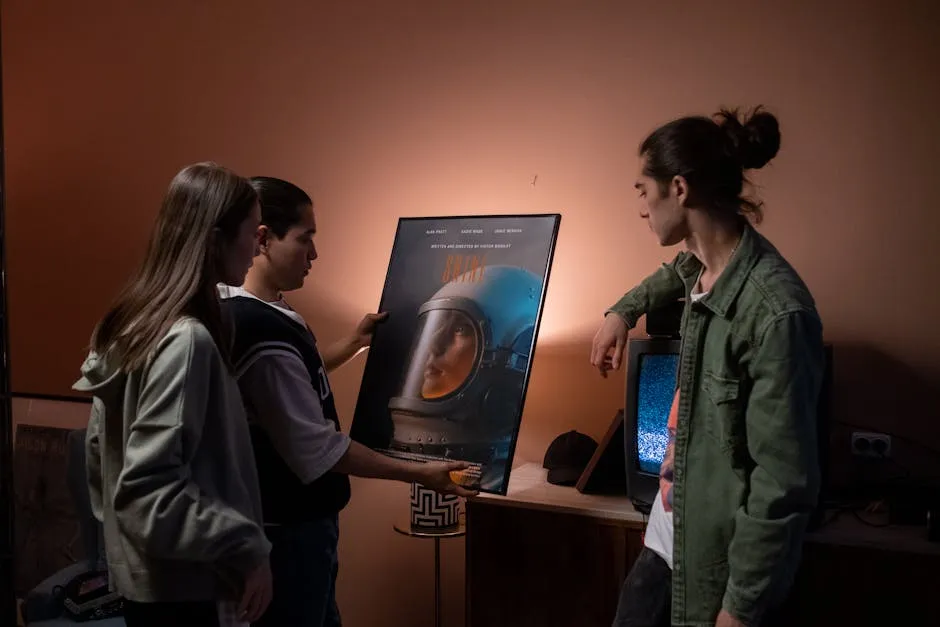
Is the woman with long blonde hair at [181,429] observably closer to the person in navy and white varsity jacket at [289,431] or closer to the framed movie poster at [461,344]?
the person in navy and white varsity jacket at [289,431]

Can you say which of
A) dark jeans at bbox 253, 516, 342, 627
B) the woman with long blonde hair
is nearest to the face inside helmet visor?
dark jeans at bbox 253, 516, 342, 627

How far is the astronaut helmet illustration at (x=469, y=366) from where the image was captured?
2152 mm

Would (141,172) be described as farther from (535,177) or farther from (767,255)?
(767,255)

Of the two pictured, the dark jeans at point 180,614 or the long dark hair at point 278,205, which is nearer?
the dark jeans at point 180,614

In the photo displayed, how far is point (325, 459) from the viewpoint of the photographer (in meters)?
1.77

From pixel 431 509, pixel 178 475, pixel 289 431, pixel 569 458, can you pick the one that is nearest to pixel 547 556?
pixel 569 458

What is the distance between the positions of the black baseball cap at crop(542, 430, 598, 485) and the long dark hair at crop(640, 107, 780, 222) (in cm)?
95

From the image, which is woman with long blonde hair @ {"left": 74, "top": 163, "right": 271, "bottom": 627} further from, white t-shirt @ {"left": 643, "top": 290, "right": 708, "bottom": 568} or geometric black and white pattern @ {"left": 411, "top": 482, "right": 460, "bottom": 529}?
geometric black and white pattern @ {"left": 411, "top": 482, "right": 460, "bottom": 529}

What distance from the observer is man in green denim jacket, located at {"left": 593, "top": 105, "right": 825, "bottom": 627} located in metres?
A: 1.35

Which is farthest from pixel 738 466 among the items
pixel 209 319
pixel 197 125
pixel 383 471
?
pixel 197 125

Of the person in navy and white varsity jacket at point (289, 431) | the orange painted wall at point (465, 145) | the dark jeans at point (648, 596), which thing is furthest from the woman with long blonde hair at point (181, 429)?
the orange painted wall at point (465, 145)

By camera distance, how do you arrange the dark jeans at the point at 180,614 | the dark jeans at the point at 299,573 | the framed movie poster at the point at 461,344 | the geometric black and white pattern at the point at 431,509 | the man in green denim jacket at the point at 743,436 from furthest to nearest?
the geometric black and white pattern at the point at 431,509, the framed movie poster at the point at 461,344, the dark jeans at the point at 299,573, the dark jeans at the point at 180,614, the man in green denim jacket at the point at 743,436

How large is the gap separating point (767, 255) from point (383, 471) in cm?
94

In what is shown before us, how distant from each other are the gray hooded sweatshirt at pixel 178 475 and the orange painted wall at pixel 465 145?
1355mm
